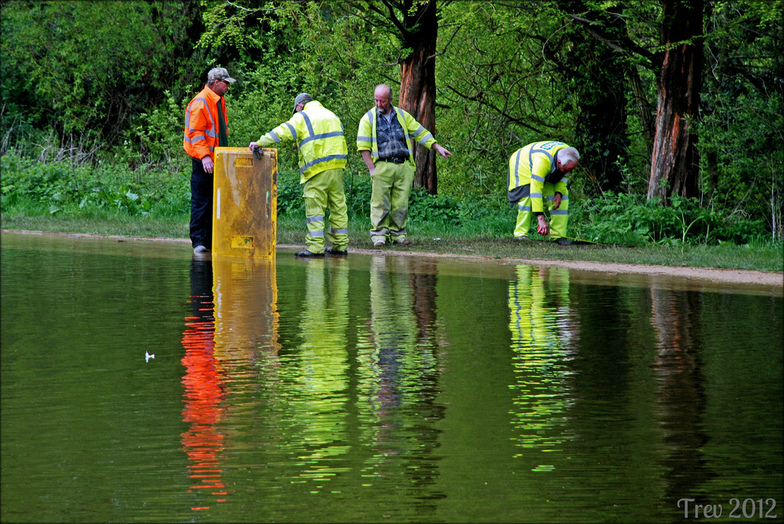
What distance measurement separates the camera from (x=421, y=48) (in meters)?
17.8

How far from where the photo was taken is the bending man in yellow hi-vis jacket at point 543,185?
45.6 feet

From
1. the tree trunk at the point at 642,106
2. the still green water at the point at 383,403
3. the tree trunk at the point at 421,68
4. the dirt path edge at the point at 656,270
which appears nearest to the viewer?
the still green water at the point at 383,403

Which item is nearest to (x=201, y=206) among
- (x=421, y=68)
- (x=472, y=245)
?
(x=472, y=245)

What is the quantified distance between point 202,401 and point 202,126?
813 cm

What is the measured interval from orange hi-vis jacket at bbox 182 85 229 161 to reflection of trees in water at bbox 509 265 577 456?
4.58m

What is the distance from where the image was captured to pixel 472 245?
1377 centimetres

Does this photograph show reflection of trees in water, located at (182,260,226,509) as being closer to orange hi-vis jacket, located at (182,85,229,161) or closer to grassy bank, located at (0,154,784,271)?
orange hi-vis jacket, located at (182,85,229,161)

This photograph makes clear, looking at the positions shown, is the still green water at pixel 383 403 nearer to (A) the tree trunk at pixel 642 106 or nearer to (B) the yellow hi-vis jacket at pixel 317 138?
(B) the yellow hi-vis jacket at pixel 317 138

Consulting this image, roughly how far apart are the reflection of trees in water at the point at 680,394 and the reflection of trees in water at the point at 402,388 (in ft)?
3.30

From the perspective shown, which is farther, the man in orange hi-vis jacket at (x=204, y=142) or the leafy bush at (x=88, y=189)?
Answer: the leafy bush at (x=88, y=189)

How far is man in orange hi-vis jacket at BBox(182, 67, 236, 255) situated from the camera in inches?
500

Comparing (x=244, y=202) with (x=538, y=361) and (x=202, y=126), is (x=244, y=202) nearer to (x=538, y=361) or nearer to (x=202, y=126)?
(x=202, y=126)

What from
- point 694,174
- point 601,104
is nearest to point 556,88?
point 601,104

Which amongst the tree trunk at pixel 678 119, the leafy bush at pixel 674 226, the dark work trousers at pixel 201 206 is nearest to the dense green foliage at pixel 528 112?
the leafy bush at pixel 674 226
